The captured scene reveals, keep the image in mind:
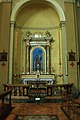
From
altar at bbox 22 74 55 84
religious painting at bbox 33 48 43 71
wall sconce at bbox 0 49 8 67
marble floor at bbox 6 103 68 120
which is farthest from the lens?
religious painting at bbox 33 48 43 71

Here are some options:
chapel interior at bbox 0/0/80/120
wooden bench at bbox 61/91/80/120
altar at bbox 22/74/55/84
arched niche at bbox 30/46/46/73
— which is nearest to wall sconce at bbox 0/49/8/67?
chapel interior at bbox 0/0/80/120

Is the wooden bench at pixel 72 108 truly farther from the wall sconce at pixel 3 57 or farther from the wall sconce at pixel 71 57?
the wall sconce at pixel 3 57

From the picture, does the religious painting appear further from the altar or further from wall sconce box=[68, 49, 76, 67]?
wall sconce box=[68, 49, 76, 67]

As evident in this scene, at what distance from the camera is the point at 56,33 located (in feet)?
44.3

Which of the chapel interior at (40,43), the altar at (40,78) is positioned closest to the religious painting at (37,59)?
the chapel interior at (40,43)

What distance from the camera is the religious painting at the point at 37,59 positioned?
12914mm

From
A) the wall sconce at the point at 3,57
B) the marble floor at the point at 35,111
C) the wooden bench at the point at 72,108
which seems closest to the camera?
the wooden bench at the point at 72,108

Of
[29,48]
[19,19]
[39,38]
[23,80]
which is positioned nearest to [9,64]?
[23,80]

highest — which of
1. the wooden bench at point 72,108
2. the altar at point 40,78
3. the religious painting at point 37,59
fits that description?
the religious painting at point 37,59

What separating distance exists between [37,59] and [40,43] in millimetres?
1222

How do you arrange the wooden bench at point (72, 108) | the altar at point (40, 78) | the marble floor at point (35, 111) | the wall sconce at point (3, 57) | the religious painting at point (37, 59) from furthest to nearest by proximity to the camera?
the religious painting at point (37, 59) < the altar at point (40, 78) < the wall sconce at point (3, 57) < the marble floor at point (35, 111) < the wooden bench at point (72, 108)

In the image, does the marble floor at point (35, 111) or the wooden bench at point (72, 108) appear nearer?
the wooden bench at point (72, 108)

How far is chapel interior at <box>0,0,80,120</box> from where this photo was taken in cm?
1144

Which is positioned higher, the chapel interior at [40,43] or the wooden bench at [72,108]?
the chapel interior at [40,43]
